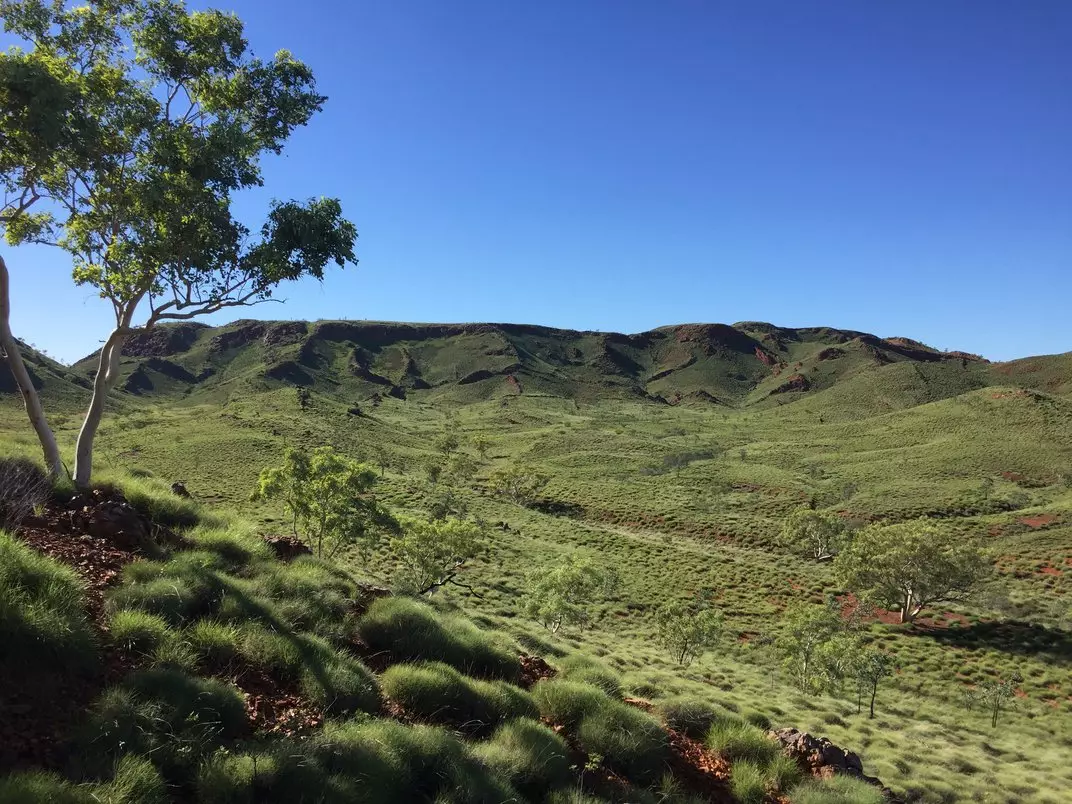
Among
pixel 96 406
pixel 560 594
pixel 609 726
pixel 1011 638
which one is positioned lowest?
pixel 1011 638

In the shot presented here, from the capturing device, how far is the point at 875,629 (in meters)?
38.4

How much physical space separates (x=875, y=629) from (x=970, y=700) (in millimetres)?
10705

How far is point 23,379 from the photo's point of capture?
10938 mm

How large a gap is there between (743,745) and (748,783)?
3.29ft

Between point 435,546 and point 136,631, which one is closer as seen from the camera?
point 136,631

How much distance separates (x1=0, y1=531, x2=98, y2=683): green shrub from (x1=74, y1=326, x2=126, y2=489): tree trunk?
563cm

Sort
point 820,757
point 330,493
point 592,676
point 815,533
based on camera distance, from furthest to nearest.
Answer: point 815,533 → point 330,493 → point 592,676 → point 820,757

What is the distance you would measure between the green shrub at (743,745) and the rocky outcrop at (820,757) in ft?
1.29

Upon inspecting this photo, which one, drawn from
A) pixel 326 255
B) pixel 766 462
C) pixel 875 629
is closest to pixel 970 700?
pixel 875 629

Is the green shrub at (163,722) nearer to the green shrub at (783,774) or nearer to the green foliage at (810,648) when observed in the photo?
the green shrub at (783,774)

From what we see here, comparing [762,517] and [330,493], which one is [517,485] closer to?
[762,517]

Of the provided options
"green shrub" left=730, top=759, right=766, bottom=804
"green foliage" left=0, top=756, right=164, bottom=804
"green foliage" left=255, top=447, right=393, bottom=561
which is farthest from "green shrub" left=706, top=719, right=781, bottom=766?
"green foliage" left=255, top=447, right=393, bottom=561

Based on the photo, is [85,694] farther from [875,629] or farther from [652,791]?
[875,629]

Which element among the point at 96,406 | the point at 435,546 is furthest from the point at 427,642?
the point at 435,546
